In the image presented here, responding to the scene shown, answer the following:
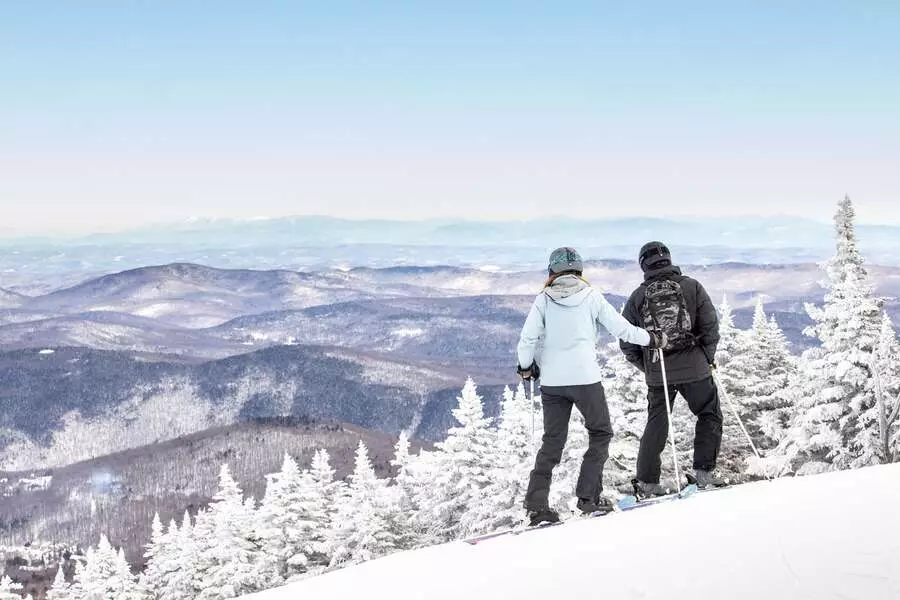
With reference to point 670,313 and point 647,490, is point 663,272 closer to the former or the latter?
point 670,313

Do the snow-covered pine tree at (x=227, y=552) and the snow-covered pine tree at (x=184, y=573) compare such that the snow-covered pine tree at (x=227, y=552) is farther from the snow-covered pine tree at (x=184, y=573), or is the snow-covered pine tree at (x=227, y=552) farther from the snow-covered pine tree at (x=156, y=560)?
the snow-covered pine tree at (x=156, y=560)

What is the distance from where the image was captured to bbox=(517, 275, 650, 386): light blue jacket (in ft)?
23.5

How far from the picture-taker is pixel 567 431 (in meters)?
7.51

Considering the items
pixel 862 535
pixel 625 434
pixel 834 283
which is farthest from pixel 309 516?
pixel 862 535

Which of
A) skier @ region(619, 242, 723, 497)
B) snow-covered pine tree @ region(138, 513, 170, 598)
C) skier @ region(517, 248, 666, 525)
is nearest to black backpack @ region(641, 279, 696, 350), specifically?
skier @ region(619, 242, 723, 497)

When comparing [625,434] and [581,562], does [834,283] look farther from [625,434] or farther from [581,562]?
[581,562]

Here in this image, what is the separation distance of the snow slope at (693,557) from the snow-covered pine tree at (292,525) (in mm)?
19074

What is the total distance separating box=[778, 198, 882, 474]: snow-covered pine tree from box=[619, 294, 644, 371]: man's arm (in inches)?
321

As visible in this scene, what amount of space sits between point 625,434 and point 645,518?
10.7m

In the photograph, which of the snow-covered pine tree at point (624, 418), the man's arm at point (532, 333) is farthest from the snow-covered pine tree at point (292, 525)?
the man's arm at point (532, 333)

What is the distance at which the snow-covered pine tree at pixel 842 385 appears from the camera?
14.4 metres

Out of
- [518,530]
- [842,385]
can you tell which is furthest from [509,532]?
[842,385]

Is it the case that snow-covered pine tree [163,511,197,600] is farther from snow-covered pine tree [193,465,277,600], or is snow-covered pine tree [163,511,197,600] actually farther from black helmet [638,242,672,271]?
black helmet [638,242,672,271]

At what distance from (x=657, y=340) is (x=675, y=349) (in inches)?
18.2
